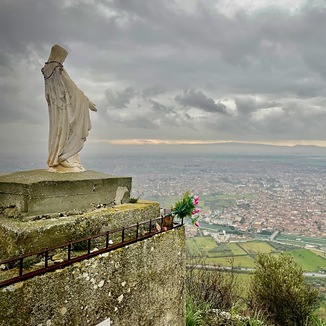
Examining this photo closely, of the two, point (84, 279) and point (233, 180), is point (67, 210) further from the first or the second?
point (233, 180)

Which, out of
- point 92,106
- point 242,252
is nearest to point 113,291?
point 92,106

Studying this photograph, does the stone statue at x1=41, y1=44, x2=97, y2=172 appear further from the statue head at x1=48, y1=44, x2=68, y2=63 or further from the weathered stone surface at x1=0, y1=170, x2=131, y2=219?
the weathered stone surface at x1=0, y1=170, x2=131, y2=219

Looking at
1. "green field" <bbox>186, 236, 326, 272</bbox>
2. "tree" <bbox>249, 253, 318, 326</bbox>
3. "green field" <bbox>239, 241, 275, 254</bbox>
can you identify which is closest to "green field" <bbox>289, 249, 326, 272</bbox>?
"green field" <bbox>186, 236, 326, 272</bbox>

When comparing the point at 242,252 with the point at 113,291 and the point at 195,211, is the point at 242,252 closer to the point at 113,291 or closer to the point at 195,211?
the point at 195,211

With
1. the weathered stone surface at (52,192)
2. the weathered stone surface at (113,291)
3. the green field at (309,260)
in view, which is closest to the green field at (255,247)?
the green field at (309,260)

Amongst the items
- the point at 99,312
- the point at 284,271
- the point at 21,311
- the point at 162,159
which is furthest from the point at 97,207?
the point at 162,159

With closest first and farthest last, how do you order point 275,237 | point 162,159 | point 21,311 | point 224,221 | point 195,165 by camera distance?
point 21,311
point 275,237
point 224,221
point 162,159
point 195,165

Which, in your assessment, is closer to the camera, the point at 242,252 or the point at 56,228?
the point at 56,228
